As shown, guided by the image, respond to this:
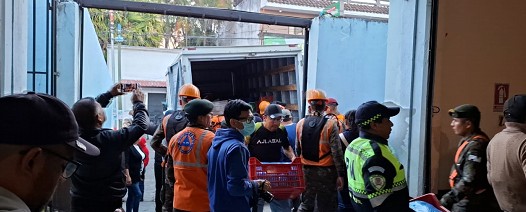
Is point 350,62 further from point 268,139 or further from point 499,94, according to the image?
point 268,139

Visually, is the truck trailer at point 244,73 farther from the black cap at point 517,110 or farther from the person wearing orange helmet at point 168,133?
the black cap at point 517,110

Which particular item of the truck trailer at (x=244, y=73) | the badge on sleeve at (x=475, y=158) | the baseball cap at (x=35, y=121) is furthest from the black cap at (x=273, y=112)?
the baseball cap at (x=35, y=121)

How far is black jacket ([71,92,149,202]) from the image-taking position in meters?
3.36

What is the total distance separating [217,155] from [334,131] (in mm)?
2071

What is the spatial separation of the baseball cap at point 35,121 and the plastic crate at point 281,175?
3470mm

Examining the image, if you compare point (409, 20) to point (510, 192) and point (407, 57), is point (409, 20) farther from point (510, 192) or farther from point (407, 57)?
point (510, 192)

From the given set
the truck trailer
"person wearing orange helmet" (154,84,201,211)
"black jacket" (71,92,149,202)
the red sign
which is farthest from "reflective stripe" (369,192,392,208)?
the truck trailer

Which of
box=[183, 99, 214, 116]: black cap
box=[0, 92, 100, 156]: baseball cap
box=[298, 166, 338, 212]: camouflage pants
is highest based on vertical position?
box=[0, 92, 100, 156]: baseball cap

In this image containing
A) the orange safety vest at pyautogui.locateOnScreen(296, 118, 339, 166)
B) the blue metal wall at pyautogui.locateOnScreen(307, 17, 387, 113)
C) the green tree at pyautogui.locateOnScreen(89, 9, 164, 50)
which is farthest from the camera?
the green tree at pyautogui.locateOnScreen(89, 9, 164, 50)

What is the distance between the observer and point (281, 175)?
491cm

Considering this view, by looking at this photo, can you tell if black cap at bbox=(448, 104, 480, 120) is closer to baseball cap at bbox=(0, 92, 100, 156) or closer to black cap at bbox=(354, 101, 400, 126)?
black cap at bbox=(354, 101, 400, 126)

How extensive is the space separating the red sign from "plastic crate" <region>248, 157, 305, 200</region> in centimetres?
276

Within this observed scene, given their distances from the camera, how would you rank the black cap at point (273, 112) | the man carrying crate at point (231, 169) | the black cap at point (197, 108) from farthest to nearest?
the black cap at point (273, 112) < the black cap at point (197, 108) < the man carrying crate at point (231, 169)

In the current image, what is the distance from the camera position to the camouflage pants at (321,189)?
5.07 m
